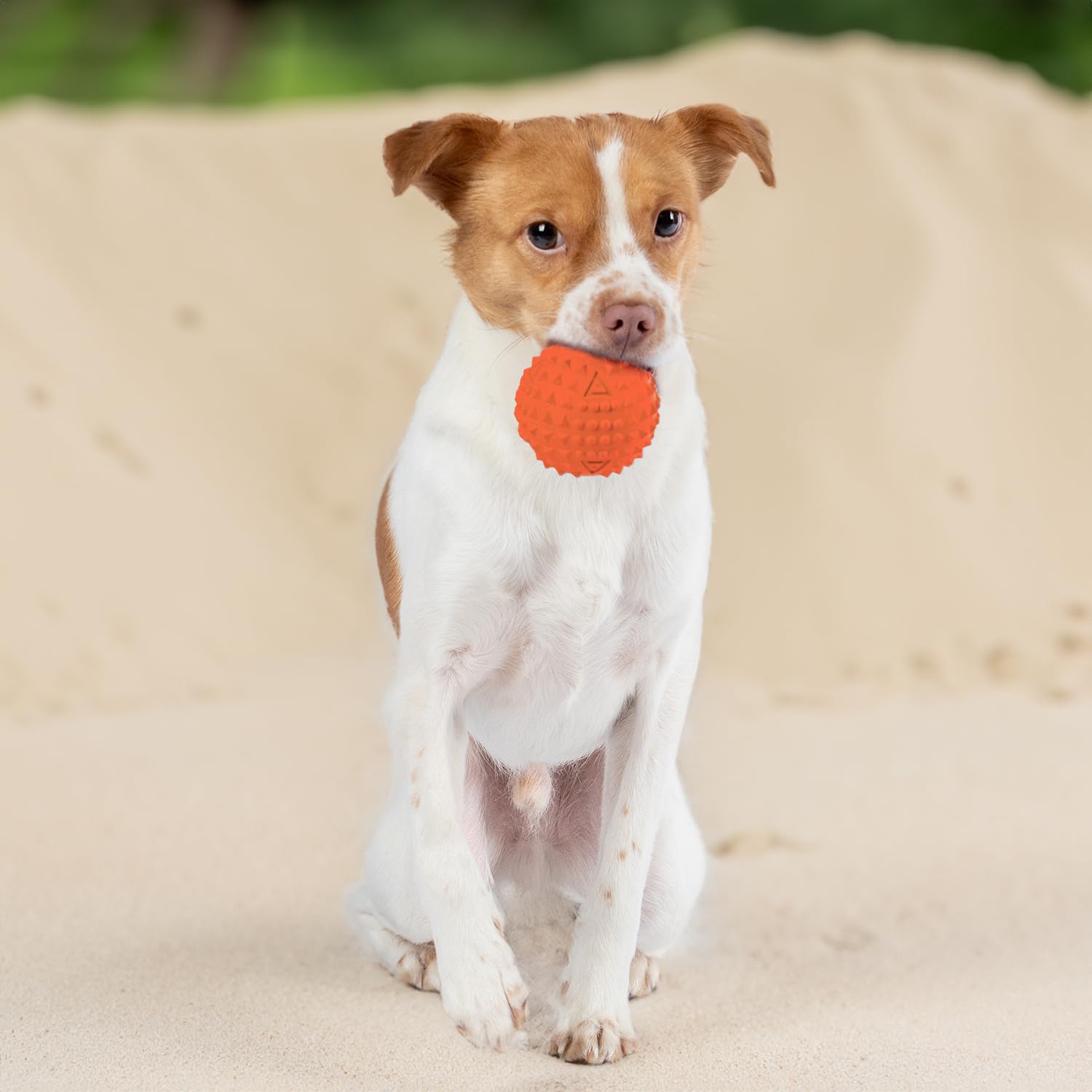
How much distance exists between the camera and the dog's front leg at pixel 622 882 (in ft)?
8.96

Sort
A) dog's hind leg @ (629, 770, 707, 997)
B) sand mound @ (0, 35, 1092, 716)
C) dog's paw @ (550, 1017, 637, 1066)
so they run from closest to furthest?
dog's paw @ (550, 1017, 637, 1066)
dog's hind leg @ (629, 770, 707, 997)
sand mound @ (0, 35, 1092, 716)

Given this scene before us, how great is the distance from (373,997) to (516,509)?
996 mm

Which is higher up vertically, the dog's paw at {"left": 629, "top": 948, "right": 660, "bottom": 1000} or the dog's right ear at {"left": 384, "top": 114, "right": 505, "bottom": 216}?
the dog's right ear at {"left": 384, "top": 114, "right": 505, "bottom": 216}

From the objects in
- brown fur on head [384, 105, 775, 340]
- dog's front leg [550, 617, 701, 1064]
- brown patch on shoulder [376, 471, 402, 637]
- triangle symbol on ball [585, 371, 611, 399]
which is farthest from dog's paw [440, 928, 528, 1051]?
brown fur on head [384, 105, 775, 340]

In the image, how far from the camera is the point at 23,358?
19.4ft

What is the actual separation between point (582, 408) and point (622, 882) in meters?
0.84

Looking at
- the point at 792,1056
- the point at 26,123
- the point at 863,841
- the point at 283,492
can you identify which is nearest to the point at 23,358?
the point at 283,492

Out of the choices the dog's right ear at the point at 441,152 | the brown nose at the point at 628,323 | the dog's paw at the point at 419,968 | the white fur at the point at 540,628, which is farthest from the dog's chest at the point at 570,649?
the dog's right ear at the point at 441,152

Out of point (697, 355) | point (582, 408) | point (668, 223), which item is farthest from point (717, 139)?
point (697, 355)

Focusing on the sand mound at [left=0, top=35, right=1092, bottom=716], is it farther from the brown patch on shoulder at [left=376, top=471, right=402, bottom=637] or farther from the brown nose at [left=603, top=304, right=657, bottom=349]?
the brown nose at [left=603, top=304, right=657, bottom=349]

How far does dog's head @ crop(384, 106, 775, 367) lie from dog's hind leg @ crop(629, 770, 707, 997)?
0.90 metres

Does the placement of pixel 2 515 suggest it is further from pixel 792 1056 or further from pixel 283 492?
pixel 792 1056

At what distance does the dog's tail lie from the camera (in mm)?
2982

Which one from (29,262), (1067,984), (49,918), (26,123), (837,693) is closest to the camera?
(1067,984)
